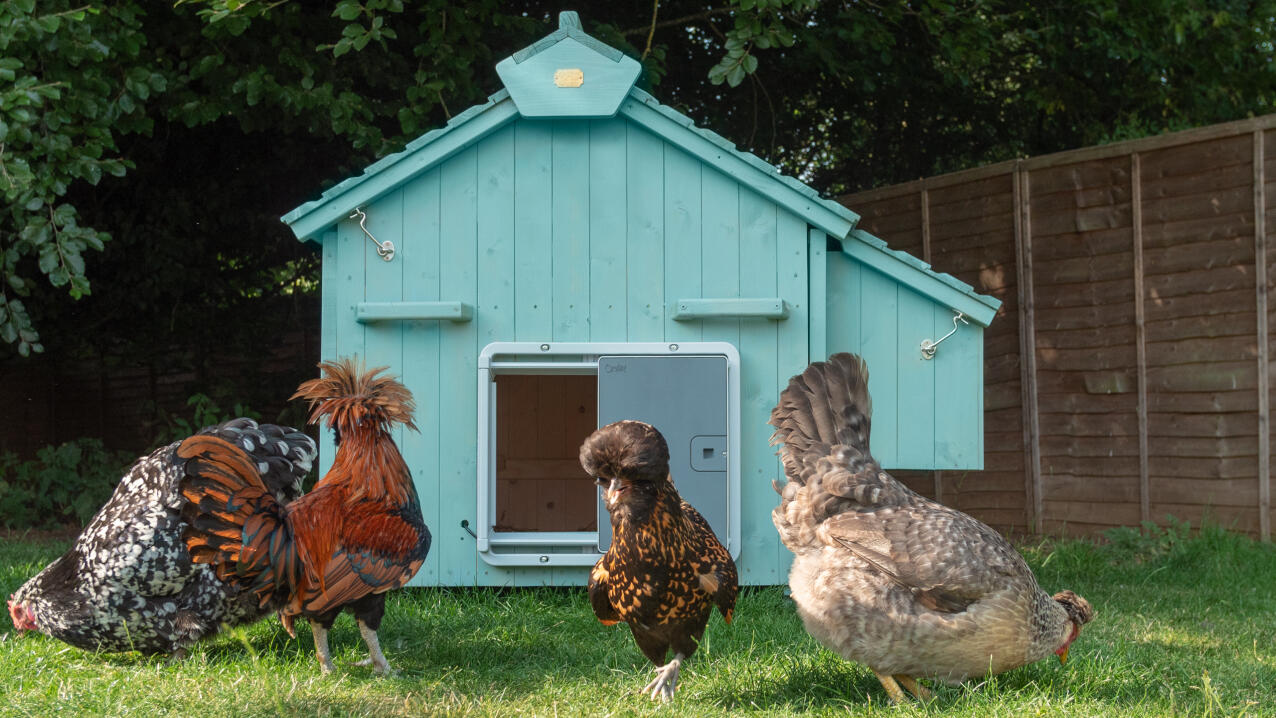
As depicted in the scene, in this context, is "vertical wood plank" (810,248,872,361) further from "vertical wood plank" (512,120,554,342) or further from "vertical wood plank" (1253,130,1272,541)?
"vertical wood plank" (1253,130,1272,541)

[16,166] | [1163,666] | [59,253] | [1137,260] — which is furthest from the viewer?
[1137,260]

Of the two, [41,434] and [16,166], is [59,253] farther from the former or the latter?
[41,434]

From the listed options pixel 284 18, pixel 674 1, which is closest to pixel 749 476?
pixel 284 18

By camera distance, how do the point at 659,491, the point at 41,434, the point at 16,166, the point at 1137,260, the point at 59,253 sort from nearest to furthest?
the point at 659,491, the point at 16,166, the point at 59,253, the point at 1137,260, the point at 41,434

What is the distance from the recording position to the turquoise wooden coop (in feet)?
18.3

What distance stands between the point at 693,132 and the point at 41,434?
8.09 m

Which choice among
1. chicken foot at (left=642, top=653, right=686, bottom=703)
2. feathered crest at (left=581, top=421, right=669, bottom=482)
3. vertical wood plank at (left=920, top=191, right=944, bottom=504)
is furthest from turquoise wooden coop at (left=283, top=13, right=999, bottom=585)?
vertical wood plank at (left=920, top=191, right=944, bottom=504)

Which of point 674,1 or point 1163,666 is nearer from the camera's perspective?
point 1163,666

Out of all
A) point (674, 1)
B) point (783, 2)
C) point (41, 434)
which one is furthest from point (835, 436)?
point (41, 434)

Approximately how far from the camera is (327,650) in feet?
13.8

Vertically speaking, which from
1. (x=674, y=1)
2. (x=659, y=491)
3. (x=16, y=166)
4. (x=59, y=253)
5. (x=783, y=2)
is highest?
(x=674, y=1)

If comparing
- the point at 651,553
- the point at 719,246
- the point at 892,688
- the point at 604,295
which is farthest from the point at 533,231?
the point at 892,688

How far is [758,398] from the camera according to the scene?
5.70 m

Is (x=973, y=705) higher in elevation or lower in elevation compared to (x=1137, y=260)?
lower
